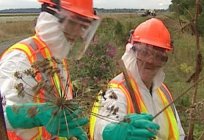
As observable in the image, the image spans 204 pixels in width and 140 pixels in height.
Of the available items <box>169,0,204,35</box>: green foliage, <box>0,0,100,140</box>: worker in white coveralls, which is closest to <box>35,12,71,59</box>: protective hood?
<box>0,0,100,140</box>: worker in white coveralls

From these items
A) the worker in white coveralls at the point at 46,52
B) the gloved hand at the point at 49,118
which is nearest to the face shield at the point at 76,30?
the worker in white coveralls at the point at 46,52

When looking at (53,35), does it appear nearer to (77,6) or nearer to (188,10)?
(77,6)

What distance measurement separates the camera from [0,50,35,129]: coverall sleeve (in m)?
2.54

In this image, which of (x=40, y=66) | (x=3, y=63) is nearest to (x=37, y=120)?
(x=3, y=63)

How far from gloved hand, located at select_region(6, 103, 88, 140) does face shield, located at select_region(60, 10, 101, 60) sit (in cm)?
34

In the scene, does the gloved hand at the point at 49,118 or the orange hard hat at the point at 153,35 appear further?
the orange hard hat at the point at 153,35

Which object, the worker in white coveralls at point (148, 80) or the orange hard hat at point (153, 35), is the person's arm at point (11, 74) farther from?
the orange hard hat at point (153, 35)

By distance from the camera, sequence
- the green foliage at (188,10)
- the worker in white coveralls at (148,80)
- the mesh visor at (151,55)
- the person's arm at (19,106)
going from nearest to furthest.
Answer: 1. the person's arm at (19,106)
2. the worker in white coveralls at (148,80)
3. the mesh visor at (151,55)
4. the green foliage at (188,10)

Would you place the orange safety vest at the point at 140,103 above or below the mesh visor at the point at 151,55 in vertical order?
below

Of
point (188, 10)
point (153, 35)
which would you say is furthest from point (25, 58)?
point (188, 10)

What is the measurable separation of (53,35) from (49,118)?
480 millimetres

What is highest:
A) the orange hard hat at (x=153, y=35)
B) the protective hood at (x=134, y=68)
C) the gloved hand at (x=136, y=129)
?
the orange hard hat at (x=153, y=35)

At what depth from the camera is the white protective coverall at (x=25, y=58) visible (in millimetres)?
2566

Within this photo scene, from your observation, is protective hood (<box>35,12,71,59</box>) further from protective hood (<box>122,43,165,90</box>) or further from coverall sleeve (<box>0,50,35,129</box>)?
protective hood (<box>122,43,165,90</box>)
